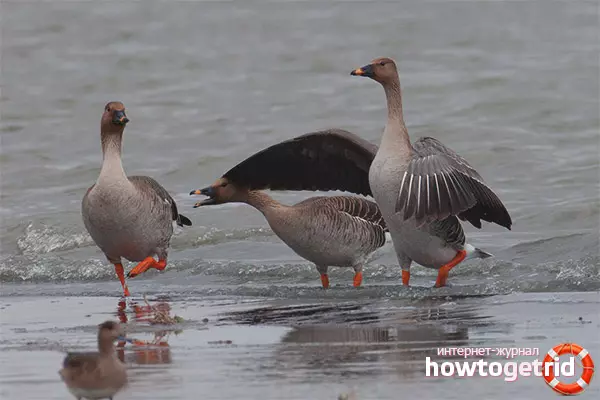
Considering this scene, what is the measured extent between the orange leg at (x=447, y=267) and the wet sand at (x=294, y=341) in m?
0.81

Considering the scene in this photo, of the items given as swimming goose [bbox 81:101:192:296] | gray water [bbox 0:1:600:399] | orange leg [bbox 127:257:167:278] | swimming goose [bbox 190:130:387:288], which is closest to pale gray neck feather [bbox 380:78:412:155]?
swimming goose [bbox 190:130:387:288]

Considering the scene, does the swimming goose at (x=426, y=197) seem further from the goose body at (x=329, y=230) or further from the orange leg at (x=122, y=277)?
the orange leg at (x=122, y=277)

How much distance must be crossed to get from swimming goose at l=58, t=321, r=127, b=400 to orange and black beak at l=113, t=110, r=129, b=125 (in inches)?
179

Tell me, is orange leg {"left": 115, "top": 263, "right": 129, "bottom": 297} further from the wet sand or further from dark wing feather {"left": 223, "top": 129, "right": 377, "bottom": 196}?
dark wing feather {"left": 223, "top": 129, "right": 377, "bottom": 196}

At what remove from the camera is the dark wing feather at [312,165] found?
1238 cm

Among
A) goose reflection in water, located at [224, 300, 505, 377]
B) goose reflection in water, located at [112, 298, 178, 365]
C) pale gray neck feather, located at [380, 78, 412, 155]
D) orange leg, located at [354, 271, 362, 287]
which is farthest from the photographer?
orange leg, located at [354, 271, 362, 287]

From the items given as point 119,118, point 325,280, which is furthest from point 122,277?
point 325,280

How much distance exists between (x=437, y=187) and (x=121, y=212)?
273 cm

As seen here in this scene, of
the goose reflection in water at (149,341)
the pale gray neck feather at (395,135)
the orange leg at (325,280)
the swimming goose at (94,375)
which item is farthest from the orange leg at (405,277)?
the swimming goose at (94,375)

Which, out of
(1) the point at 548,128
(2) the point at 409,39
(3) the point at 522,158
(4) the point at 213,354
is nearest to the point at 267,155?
(4) the point at 213,354

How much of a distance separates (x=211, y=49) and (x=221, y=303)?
52.4 ft

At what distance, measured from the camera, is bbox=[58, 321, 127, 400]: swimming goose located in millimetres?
6680

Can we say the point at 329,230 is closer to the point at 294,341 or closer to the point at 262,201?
the point at 262,201

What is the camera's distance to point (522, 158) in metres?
18.7
